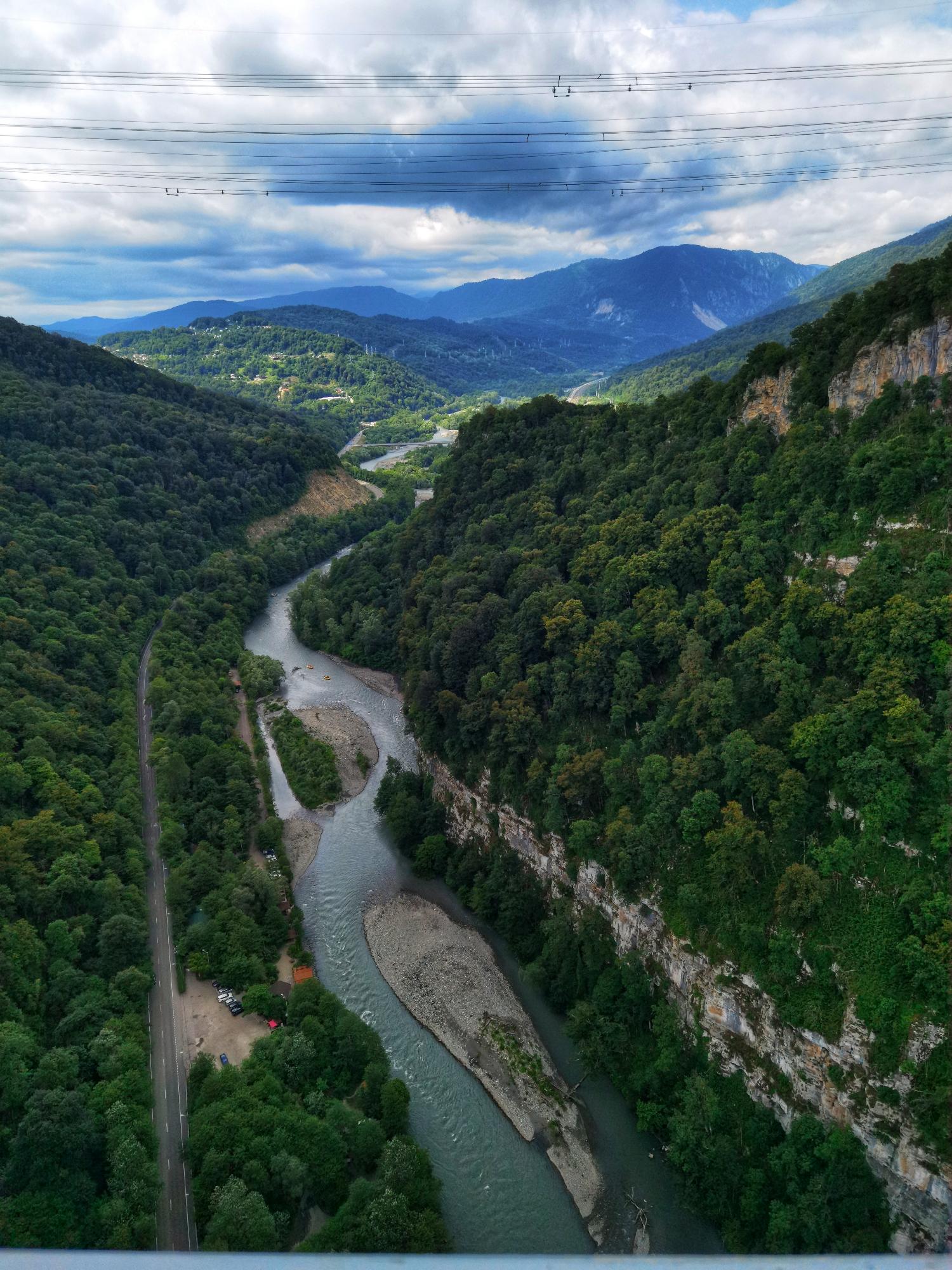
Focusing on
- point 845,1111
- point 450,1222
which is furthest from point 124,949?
point 845,1111

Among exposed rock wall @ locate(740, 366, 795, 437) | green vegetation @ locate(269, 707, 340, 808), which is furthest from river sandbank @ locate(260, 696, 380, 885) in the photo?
exposed rock wall @ locate(740, 366, 795, 437)

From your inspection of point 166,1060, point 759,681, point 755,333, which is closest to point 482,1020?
point 166,1060

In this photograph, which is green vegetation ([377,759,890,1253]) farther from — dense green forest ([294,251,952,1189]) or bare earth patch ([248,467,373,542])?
bare earth patch ([248,467,373,542])

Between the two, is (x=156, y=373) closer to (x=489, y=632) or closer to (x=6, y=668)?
(x=6, y=668)

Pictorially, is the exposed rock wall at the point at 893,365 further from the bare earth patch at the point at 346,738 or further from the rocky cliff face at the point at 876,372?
the bare earth patch at the point at 346,738

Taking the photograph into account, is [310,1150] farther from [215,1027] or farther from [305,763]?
[305,763]

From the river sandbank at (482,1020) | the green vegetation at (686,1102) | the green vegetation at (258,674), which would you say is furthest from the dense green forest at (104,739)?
the green vegetation at (686,1102)
